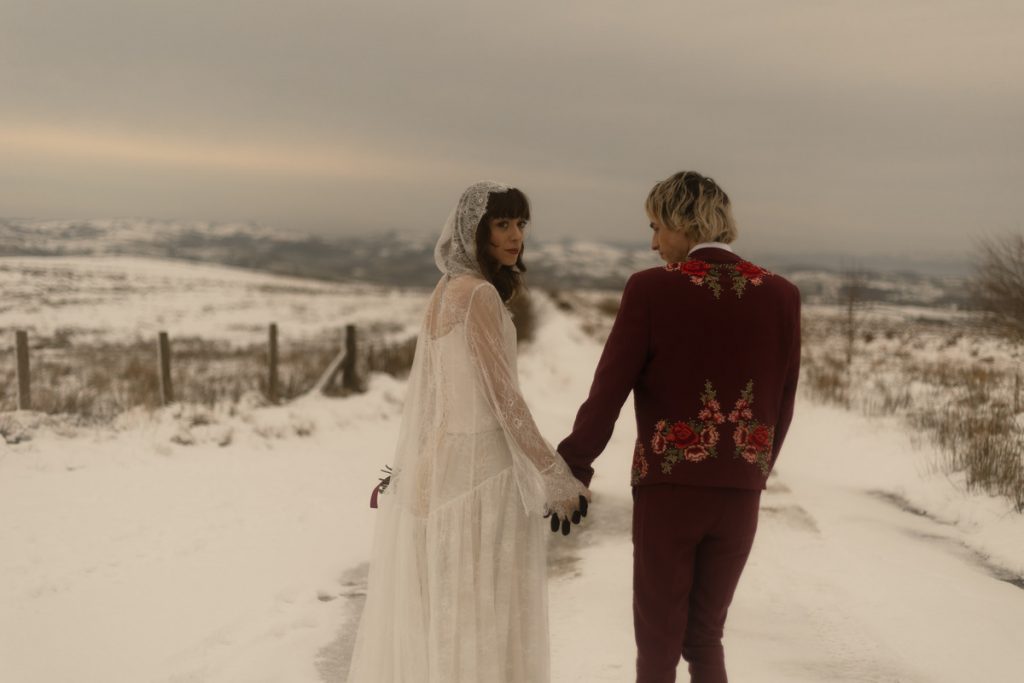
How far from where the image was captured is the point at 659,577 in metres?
2.38

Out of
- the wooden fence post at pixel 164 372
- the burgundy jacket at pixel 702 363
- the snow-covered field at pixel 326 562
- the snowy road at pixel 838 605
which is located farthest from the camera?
the wooden fence post at pixel 164 372

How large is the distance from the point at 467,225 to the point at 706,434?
1056 millimetres

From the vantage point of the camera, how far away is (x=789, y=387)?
2590 mm

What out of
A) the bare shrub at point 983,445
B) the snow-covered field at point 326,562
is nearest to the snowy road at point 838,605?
the snow-covered field at point 326,562

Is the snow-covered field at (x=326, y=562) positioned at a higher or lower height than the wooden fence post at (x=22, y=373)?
lower

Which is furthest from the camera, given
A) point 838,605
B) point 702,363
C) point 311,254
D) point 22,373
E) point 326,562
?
point 311,254

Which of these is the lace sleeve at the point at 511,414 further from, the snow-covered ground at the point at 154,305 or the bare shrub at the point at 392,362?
the bare shrub at the point at 392,362

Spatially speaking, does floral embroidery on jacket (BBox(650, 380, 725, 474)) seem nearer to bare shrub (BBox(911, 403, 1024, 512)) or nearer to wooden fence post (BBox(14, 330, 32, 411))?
bare shrub (BBox(911, 403, 1024, 512))

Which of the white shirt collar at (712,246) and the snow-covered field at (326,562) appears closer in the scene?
the white shirt collar at (712,246)

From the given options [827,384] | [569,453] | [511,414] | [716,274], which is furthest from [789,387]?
[827,384]

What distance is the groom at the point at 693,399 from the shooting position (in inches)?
90.7

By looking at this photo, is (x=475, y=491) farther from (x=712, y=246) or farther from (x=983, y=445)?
(x=983, y=445)

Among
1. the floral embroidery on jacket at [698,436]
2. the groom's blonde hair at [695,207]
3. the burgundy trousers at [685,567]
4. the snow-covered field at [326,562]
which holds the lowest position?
the snow-covered field at [326,562]

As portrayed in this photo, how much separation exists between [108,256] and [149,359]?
1959 cm
